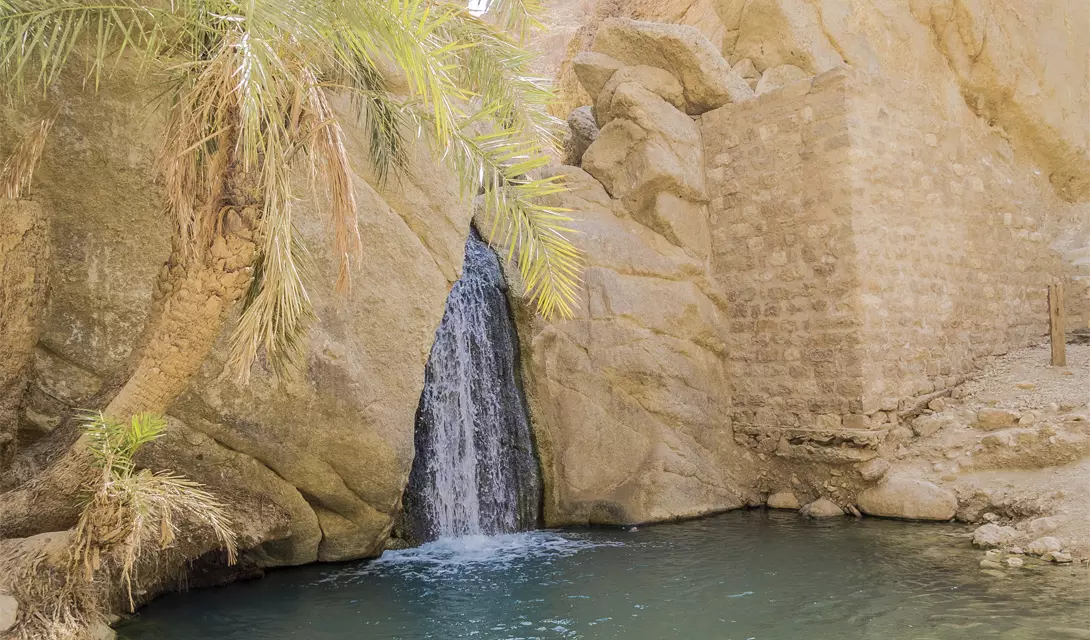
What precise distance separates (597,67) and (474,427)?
17.5 ft

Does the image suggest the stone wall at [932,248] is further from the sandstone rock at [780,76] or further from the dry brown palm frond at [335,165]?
the dry brown palm frond at [335,165]

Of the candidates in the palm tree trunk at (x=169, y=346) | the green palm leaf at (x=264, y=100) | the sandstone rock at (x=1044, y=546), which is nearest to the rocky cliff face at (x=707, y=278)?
the palm tree trunk at (x=169, y=346)

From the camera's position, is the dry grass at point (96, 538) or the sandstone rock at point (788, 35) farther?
the sandstone rock at point (788, 35)

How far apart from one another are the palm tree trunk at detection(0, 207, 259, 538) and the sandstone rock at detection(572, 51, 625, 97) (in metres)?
7.25

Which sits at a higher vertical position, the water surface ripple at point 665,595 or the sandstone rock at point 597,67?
the sandstone rock at point 597,67

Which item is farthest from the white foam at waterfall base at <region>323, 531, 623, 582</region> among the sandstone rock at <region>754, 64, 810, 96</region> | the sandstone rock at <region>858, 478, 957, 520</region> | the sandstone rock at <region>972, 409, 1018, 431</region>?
the sandstone rock at <region>754, 64, 810, 96</region>

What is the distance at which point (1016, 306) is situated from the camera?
36.9ft

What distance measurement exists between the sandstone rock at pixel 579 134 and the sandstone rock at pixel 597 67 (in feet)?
2.24

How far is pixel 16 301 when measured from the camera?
595 centimetres

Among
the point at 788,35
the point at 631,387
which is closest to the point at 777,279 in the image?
the point at 631,387

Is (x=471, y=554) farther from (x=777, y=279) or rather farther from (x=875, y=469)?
(x=777, y=279)

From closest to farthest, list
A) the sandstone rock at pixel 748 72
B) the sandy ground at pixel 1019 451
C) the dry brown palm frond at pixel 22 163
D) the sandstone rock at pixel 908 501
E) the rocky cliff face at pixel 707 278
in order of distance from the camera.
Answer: the dry brown palm frond at pixel 22 163, the rocky cliff face at pixel 707 278, the sandy ground at pixel 1019 451, the sandstone rock at pixel 908 501, the sandstone rock at pixel 748 72

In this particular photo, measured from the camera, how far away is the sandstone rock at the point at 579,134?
489 inches

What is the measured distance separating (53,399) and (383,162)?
3.06m
